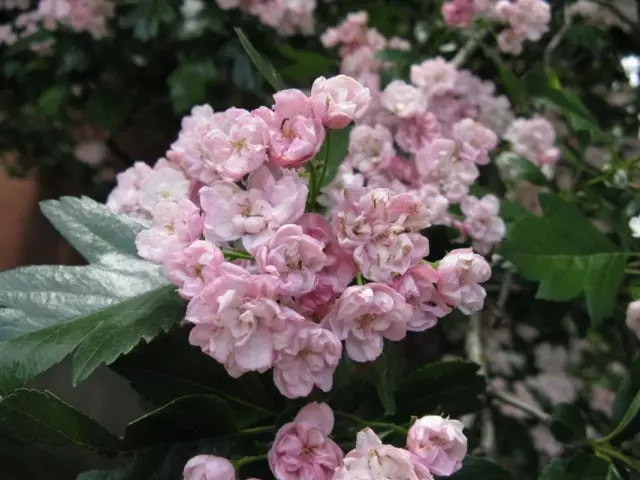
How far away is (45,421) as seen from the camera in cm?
42

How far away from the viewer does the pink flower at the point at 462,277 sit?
1.36 feet

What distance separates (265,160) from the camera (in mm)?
412

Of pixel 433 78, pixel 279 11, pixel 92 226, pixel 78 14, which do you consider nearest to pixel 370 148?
pixel 433 78

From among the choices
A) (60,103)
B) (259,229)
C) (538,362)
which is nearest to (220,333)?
(259,229)

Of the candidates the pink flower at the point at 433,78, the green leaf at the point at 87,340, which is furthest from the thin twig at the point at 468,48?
the green leaf at the point at 87,340

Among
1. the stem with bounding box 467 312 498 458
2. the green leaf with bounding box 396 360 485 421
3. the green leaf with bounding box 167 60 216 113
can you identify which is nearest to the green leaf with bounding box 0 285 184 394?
the green leaf with bounding box 396 360 485 421

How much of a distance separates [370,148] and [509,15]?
15.4 inches

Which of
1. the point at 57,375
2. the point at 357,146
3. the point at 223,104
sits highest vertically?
the point at 357,146

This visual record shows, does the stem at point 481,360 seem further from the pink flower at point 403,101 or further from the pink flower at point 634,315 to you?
the pink flower at point 403,101

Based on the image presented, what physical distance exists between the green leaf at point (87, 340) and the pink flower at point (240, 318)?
0.20 feet

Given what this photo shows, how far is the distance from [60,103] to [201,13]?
0.31m

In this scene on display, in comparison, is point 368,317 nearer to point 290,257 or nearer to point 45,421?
point 290,257

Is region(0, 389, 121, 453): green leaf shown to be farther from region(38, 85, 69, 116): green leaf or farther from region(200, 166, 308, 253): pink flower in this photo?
region(38, 85, 69, 116): green leaf

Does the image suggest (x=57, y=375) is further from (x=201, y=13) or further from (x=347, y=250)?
(x=347, y=250)
